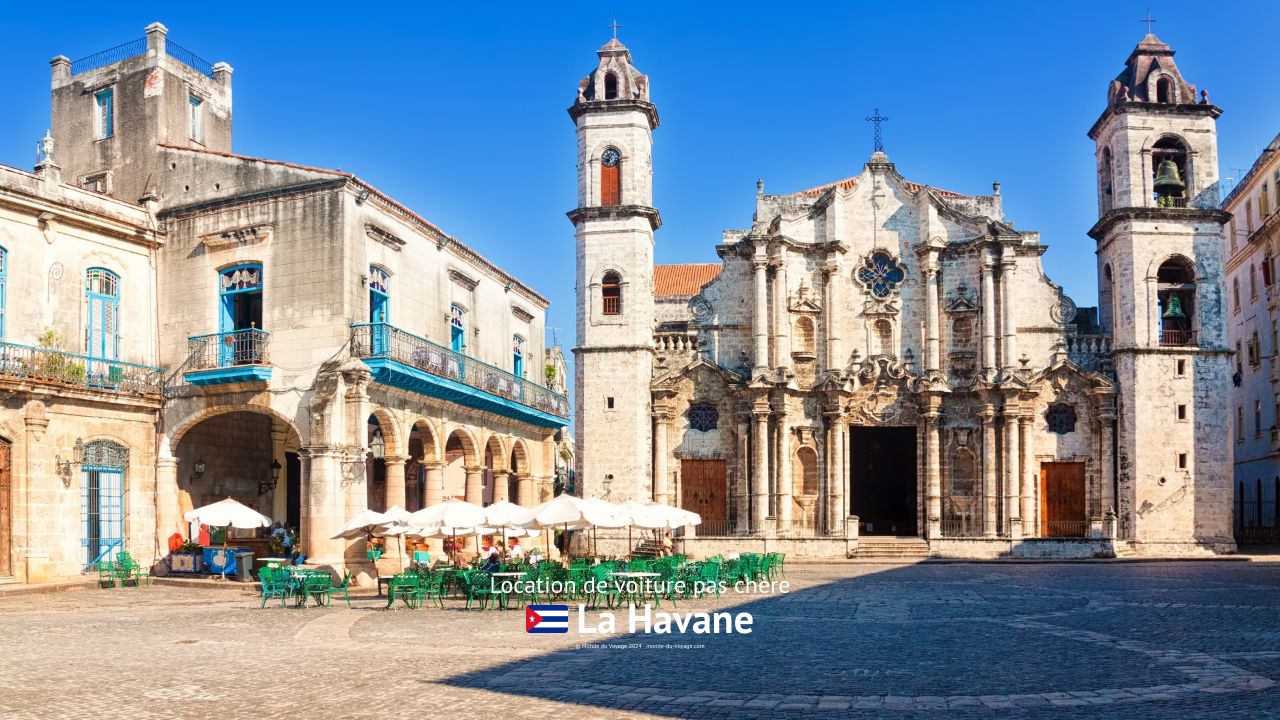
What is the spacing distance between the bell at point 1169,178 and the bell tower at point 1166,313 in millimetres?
46

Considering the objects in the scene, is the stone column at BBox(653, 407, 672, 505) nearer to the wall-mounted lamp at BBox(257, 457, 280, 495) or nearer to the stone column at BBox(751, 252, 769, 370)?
the stone column at BBox(751, 252, 769, 370)

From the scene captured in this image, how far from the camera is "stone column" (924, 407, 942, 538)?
3738 centimetres

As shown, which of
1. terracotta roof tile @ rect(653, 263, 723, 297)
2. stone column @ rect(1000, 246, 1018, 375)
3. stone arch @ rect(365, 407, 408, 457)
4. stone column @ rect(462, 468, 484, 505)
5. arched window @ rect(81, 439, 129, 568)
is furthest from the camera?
terracotta roof tile @ rect(653, 263, 723, 297)

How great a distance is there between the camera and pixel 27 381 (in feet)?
78.1

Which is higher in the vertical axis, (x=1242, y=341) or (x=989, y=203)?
(x=989, y=203)

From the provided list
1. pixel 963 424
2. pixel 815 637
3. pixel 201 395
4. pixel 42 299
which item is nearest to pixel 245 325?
pixel 201 395

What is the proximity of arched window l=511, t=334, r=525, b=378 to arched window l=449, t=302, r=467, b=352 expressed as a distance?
4.93 metres

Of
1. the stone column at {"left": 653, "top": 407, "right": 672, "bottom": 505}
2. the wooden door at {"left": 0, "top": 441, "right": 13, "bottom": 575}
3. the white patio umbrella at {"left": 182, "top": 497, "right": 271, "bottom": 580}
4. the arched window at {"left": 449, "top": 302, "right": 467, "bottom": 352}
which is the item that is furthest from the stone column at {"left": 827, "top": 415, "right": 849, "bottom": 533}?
the wooden door at {"left": 0, "top": 441, "right": 13, "bottom": 575}

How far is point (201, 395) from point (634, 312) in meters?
14.5

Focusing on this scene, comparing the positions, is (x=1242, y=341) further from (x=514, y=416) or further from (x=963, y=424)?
(x=514, y=416)

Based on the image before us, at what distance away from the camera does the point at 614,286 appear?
38094 millimetres

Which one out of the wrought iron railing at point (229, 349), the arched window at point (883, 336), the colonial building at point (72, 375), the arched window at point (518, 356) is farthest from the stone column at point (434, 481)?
the arched window at point (883, 336)

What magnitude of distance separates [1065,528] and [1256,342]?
1619 cm

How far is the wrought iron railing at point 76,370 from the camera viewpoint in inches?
949
